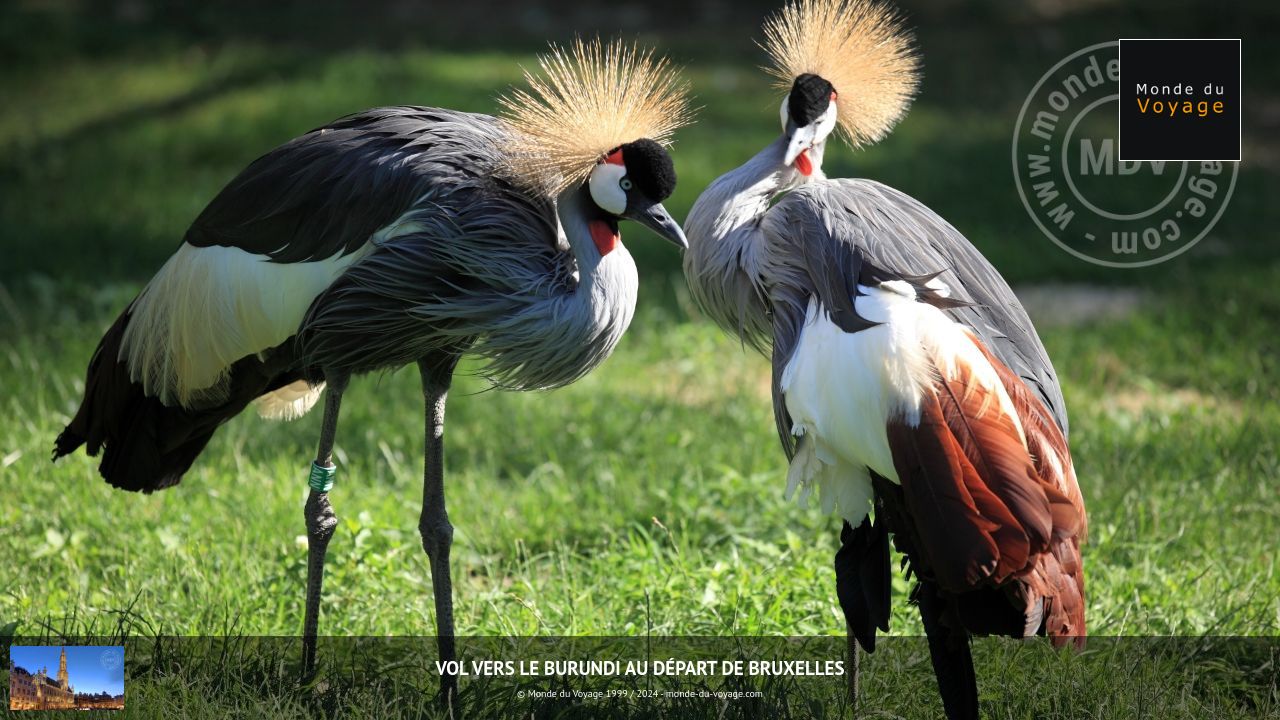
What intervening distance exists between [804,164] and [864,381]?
2.43 feet

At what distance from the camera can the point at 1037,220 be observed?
494 centimetres

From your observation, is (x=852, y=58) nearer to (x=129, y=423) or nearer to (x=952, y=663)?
(x=952, y=663)

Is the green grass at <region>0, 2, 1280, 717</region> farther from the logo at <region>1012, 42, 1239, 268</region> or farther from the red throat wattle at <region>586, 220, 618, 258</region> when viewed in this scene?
the red throat wattle at <region>586, 220, 618, 258</region>

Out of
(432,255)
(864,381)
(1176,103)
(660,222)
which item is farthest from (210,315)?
(1176,103)

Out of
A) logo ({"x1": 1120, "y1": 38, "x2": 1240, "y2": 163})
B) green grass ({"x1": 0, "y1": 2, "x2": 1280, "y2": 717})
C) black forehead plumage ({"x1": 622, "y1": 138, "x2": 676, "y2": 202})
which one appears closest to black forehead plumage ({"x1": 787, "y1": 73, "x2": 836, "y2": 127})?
black forehead plumage ({"x1": 622, "y1": 138, "x2": 676, "y2": 202})

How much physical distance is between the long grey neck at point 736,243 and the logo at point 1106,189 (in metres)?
2.47

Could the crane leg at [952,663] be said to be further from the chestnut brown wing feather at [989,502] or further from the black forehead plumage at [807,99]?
the black forehead plumage at [807,99]

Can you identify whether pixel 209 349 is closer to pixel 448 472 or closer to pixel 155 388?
pixel 155 388

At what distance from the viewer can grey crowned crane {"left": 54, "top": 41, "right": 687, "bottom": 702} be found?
6.86 ft

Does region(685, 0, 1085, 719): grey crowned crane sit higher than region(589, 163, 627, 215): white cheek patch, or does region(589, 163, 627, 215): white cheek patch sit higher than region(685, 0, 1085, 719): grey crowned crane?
region(589, 163, 627, 215): white cheek patch

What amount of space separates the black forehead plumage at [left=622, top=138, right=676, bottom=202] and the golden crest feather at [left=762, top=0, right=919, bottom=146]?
0.54m

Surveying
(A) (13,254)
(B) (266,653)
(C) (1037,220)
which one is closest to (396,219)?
(B) (266,653)

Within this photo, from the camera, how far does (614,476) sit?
309 centimetres

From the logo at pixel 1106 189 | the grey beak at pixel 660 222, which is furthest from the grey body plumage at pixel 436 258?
the logo at pixel 1106 189
